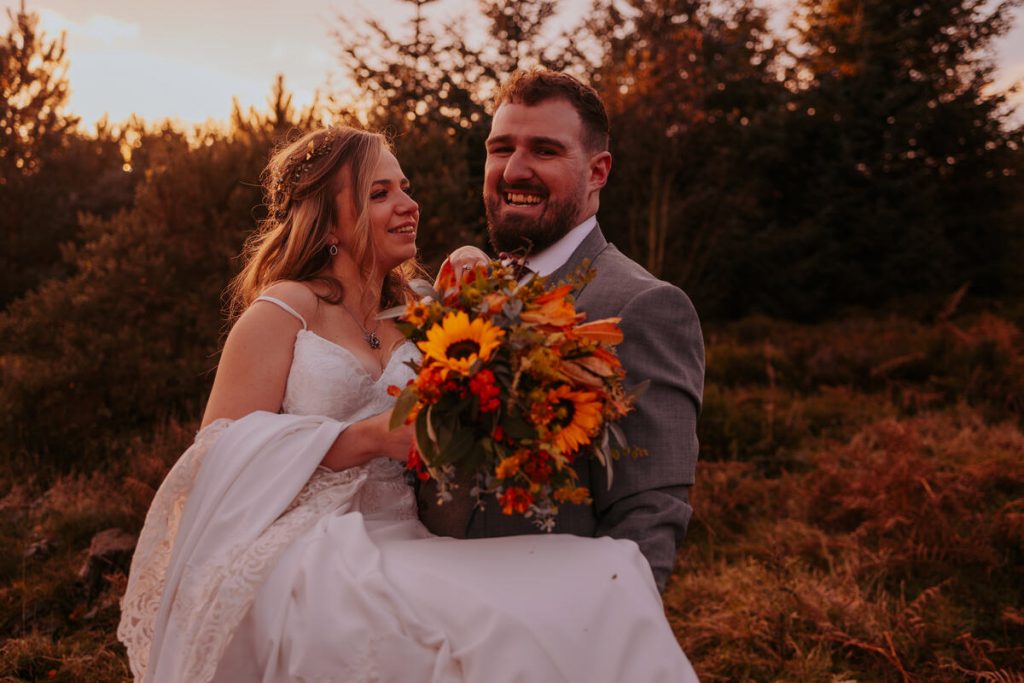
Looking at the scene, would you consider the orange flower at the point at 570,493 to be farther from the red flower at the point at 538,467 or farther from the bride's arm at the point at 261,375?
the bride's arm at the point at 261,375

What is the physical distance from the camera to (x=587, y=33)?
1227 centimetres

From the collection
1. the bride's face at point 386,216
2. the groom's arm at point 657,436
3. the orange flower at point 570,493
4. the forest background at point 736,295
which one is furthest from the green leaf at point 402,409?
the forest background at point 736,295

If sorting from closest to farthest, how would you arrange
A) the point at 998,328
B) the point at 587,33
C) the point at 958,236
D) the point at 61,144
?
the point at 998,328 < the point at 587,33 < the point at 61,144 < the point at 958,236

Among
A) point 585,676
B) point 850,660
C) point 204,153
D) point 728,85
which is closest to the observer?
point 585,676

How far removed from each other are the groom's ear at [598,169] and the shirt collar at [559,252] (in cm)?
17

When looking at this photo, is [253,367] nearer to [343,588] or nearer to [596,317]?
[343,588]

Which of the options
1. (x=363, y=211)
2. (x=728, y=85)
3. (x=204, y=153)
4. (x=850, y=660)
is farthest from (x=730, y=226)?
(x=363, y=211)

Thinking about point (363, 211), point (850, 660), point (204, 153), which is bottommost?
point (850, 660)

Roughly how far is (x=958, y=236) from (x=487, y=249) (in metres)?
9.96

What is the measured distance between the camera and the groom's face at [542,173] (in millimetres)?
2959

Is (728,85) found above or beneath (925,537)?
above

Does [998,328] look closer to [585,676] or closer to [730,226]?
[730,226]

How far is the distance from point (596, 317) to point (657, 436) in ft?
1.35

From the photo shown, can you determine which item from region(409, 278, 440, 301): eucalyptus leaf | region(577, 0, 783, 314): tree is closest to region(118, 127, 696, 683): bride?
region(409, 278, 440, 301): eucalyptus leaf
